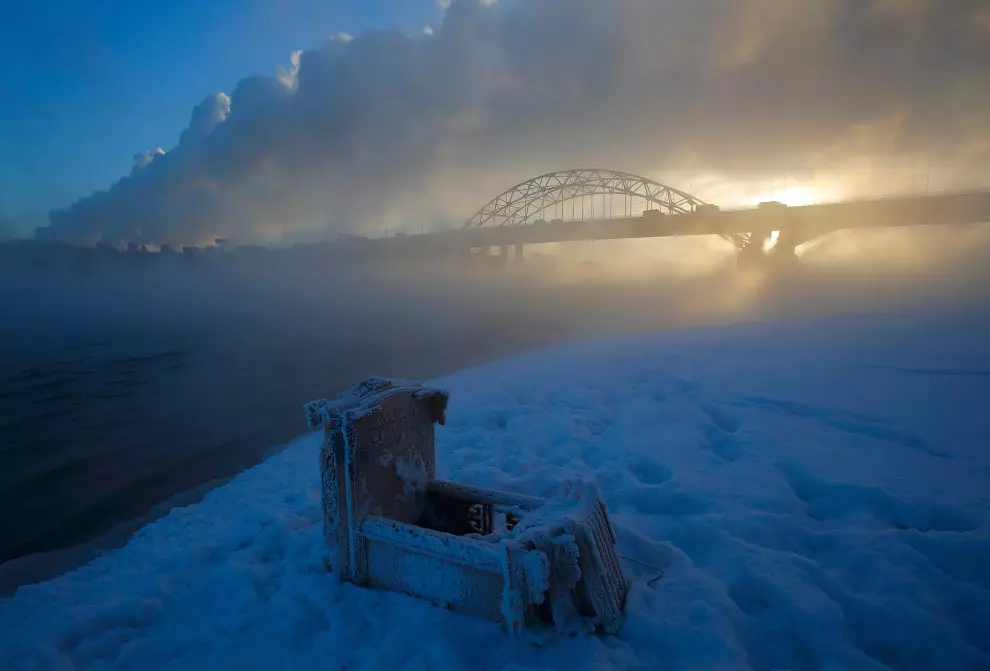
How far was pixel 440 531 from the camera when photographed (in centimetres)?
339

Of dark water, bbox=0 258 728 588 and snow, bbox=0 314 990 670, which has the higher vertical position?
snow, bbox=0 314 990 670

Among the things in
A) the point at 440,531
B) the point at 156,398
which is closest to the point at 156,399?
the point at 156,398

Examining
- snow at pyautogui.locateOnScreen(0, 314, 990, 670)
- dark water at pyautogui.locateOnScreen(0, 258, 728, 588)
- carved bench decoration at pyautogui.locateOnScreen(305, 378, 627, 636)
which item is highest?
carved bench decoration at pyautogui.locateOnScreen(305, 378, 627, 636)

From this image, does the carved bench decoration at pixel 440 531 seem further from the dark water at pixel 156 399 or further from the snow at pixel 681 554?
the dark water at pixel 156 399

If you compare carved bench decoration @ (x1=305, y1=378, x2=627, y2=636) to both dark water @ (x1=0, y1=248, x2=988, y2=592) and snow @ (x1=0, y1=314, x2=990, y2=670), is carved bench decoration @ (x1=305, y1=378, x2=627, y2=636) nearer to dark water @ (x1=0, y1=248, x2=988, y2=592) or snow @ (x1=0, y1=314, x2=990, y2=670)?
snow @ (x1=0, y1=314, x2=990, y2=670)

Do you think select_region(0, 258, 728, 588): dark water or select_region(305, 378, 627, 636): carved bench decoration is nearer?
select_region(305, 378, 627, 636): carved bench decoration

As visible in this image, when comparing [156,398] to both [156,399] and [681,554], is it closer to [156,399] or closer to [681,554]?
[156,399]

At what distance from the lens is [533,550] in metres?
2.59

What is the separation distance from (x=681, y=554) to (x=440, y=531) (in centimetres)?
177

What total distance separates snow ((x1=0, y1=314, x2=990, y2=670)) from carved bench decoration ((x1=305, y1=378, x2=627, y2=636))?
0.53 feet

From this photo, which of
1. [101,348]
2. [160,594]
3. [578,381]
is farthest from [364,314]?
[160,594]

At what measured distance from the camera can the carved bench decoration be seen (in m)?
2.68

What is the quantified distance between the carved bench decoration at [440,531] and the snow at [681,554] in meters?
0.16

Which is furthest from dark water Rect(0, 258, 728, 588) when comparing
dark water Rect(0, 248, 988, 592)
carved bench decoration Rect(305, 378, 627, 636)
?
carved bench decoration Rect(305, 378, 627, 636)
